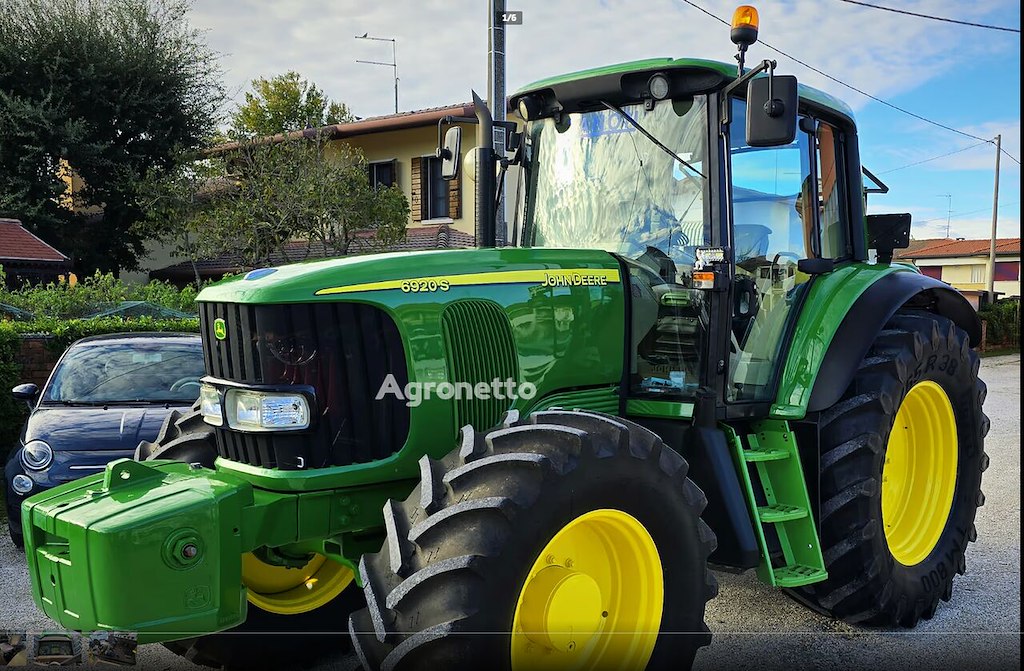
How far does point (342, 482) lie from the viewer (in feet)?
9.77

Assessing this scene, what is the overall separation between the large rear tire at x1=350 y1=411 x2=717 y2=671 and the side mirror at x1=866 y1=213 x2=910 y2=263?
116 inches

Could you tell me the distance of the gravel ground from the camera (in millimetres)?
3766

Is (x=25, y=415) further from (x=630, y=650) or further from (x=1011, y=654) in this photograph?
(x=1011, y=654)

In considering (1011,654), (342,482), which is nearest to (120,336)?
(342,482)

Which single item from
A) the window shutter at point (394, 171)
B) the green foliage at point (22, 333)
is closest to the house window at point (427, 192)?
the window shutter at point (394, 171)

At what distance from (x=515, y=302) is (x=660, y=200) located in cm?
Result: 93

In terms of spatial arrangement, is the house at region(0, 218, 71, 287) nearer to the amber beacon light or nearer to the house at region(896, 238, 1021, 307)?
the amber beacon light

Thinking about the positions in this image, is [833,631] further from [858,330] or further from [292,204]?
[292,204]

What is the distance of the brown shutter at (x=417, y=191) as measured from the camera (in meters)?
18.6

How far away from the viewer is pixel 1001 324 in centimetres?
2341

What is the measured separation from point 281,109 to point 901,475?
53.0 feet

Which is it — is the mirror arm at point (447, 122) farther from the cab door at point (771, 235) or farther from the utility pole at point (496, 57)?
the utility pole at point (496, 57)

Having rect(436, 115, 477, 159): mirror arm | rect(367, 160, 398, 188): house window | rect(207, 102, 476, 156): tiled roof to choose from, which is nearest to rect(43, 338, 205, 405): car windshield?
rect(436, 115, 477, 159): mirror arm

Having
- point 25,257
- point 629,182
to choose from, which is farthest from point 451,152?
point 25,257
